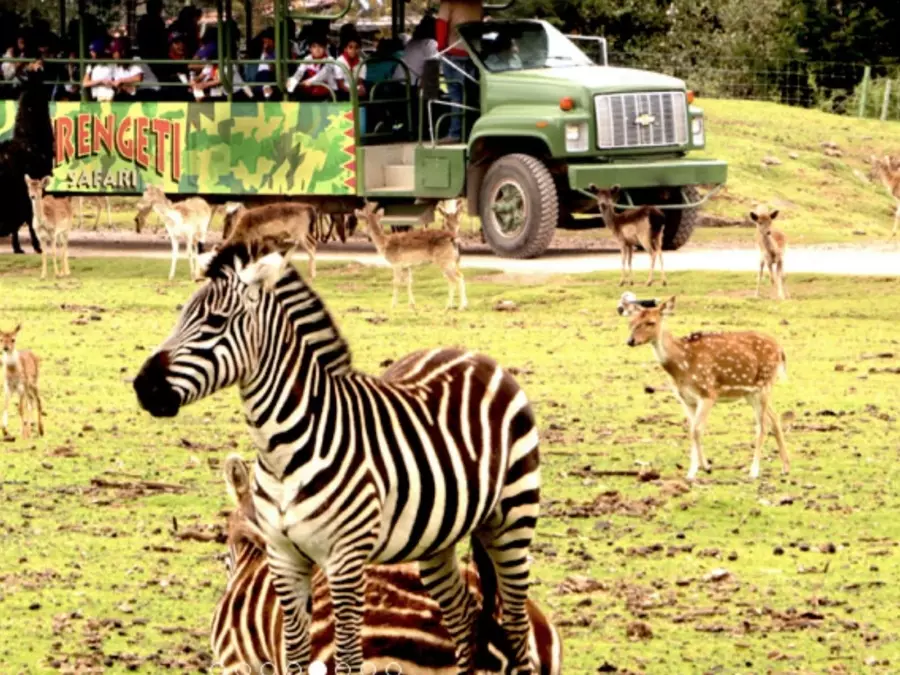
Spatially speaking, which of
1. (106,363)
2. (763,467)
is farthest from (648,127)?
(763,467)

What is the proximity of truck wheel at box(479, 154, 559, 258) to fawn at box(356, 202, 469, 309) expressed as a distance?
8.86 feet

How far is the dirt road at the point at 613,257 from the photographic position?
2578 centimetres

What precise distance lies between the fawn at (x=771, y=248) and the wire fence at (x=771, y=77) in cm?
2225

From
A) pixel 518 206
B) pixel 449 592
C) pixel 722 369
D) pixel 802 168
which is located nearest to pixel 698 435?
pixel 722 369

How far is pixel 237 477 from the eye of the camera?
8.16 metres

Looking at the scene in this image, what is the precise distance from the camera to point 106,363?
19.1 meters

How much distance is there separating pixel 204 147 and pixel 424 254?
565 cm

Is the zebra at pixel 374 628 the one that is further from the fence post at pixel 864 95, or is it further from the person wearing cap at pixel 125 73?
the fence post at pixel 864 95

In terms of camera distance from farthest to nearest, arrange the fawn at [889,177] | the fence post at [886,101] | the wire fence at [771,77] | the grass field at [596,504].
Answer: the wire fence at [771,77], the fence post at [886,101], the fawn at [889,177], the grass field at [596,504]

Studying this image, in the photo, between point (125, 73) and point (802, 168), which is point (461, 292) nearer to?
point (125, 73)

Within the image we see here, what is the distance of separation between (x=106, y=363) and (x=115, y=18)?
37.2 ft

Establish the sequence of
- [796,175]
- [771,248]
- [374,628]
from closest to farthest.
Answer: [374,628] < [771,248] < [796,175]

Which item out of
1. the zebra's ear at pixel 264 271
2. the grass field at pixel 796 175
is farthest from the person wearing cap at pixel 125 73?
the zebra's ear at pixel 264 271

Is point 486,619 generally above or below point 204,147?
below
